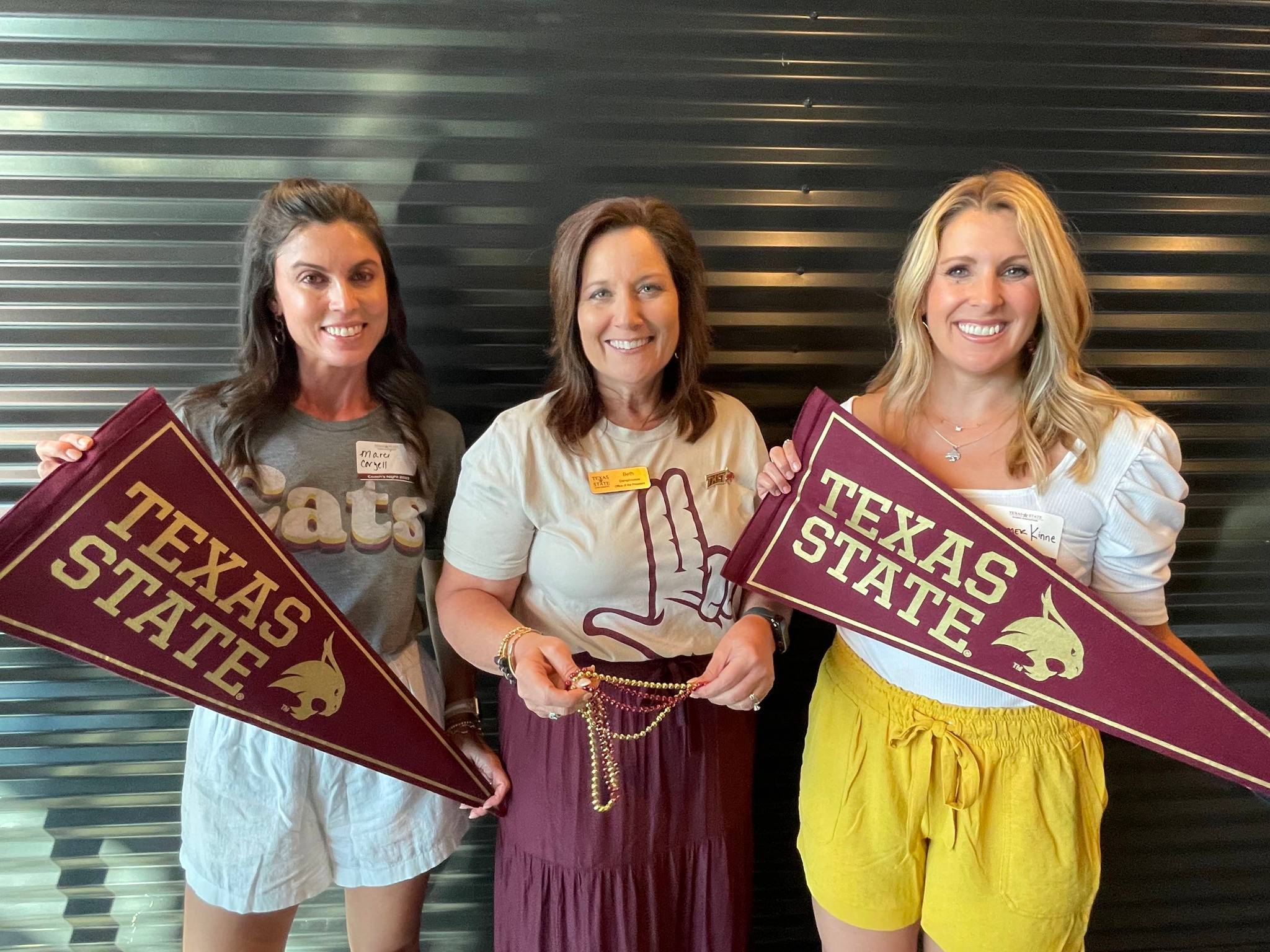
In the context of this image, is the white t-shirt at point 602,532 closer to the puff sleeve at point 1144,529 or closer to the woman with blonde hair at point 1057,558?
the woman with blonde hair at point 1057,558

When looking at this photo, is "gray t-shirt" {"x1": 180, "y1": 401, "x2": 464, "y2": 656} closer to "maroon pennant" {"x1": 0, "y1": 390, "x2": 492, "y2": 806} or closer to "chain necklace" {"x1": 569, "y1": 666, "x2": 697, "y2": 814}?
"maroon pennant" {"x1": 0, "y1": 390, "x2": 492, "y2": 806}

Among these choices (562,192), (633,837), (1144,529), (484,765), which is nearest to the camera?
(1144,529)

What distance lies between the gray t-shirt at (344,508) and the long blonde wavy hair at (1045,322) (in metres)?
0.99

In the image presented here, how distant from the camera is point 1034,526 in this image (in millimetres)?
1279

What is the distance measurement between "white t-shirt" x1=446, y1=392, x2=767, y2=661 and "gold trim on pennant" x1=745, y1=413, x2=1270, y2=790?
0.40 feet

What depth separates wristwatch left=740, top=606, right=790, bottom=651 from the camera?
55.4 inches

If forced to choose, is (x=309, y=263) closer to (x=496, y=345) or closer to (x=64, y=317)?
(x=496, y=345)

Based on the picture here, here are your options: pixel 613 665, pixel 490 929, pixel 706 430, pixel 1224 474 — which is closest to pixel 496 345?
pixel 706 430

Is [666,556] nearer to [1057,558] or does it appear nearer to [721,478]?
[721,478]

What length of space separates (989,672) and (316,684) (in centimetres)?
115

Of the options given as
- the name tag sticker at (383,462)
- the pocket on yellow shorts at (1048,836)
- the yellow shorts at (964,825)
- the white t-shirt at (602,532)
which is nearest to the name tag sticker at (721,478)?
the white t-shirt at (602,532)

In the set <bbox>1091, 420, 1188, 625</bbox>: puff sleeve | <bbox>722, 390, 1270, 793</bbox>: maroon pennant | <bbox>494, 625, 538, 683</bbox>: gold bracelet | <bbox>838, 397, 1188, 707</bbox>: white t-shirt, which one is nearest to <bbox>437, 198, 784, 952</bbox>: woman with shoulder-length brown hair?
<bbox>494, 625, 538, 683</bbox>: gold bracelet

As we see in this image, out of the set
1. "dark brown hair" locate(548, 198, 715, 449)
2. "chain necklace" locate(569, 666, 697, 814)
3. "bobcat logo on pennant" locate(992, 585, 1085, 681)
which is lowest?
"chain necklace" locate(569, 666, 697, 814)

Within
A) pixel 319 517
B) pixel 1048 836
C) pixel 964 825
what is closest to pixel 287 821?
pixel 319 517
